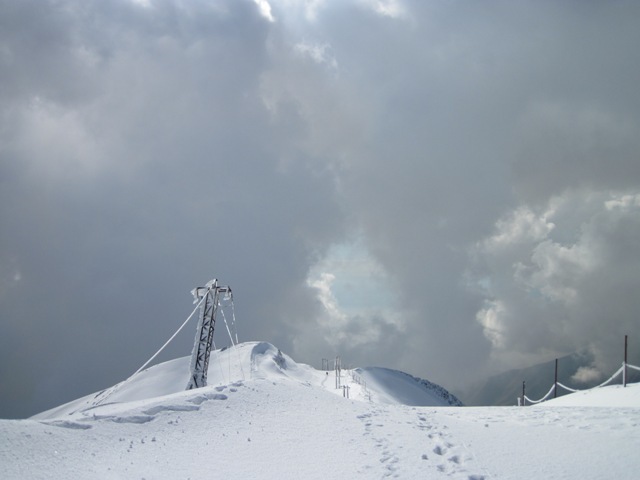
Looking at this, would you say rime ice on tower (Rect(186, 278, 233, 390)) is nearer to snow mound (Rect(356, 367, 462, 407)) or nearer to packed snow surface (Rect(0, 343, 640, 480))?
packed snow surface (Rect(0, 343, 640, 480))

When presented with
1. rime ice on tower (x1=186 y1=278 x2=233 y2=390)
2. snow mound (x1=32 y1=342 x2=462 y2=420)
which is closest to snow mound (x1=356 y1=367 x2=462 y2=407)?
snow mound (x1=32 y1=342 x2=462 y2=420)

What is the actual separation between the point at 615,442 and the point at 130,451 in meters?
12.2

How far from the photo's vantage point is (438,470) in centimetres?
1138

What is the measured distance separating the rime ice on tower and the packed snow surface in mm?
11497

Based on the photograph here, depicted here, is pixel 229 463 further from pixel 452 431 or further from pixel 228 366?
pixel 228 366

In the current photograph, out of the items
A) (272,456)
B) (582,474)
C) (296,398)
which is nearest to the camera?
(582,474)

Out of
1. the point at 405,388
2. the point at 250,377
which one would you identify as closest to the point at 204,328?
the point at 250,377

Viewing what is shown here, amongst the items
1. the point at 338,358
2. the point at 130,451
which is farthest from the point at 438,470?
the point at 338,358

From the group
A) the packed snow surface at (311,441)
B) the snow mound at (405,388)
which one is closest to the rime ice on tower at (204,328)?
the packed snow surface at (311,441)

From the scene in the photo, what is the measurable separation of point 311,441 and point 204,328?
18.2 metres

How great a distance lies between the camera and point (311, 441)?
46.2 feet

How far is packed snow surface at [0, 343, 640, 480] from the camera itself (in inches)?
458

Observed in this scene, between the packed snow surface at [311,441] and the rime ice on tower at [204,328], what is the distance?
1150cm

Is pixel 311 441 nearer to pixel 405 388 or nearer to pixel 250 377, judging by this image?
pixel 250 377
